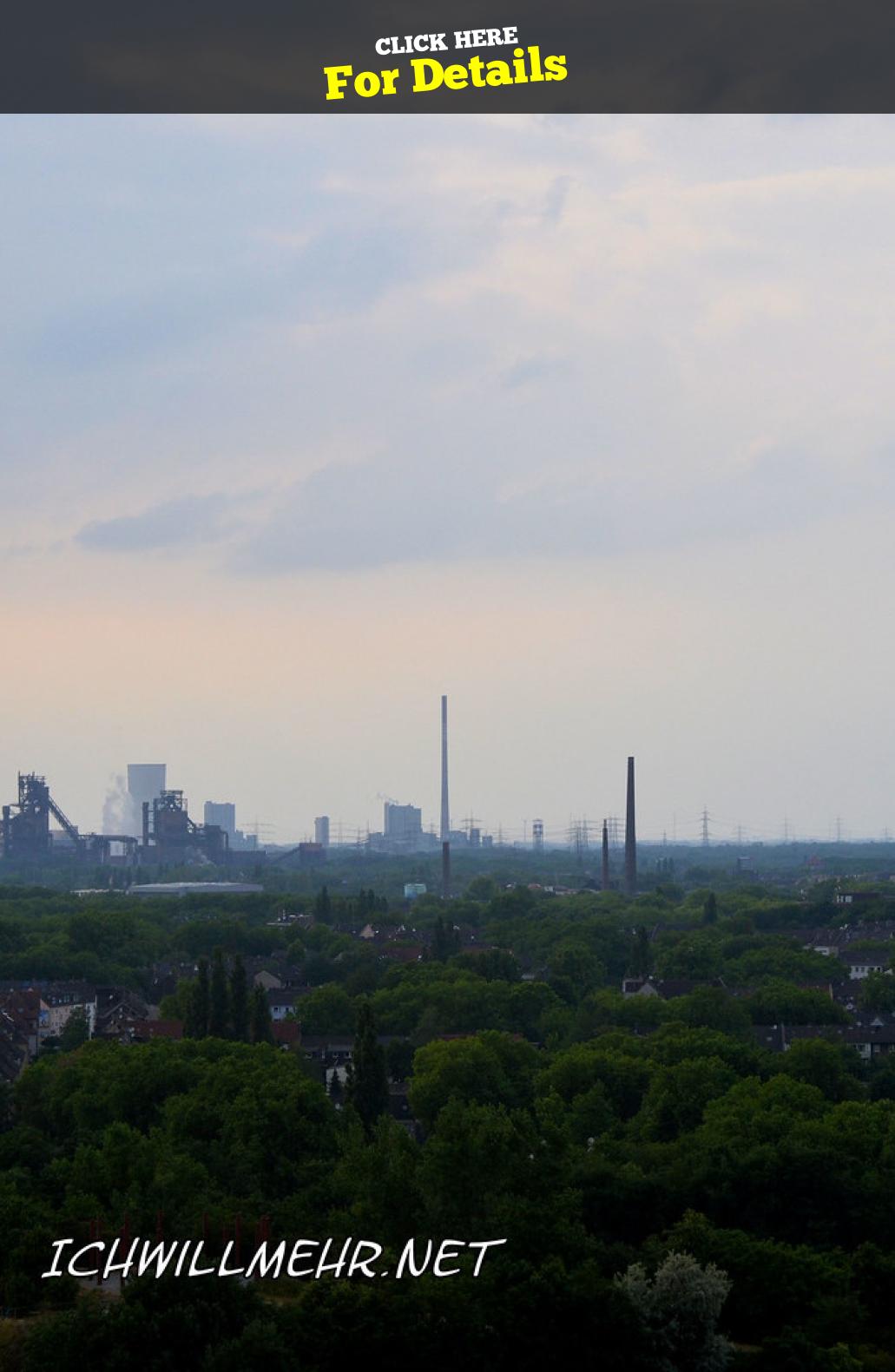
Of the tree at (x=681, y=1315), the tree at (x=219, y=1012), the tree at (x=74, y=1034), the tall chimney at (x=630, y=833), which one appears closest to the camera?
the tree at (x=681, y=1315)

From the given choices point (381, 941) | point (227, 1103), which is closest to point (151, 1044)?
point (227, 1103)

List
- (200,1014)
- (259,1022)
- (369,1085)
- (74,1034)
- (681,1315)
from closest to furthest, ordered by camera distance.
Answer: (681,1315)
(369,1085)
(259,1022)
(200,1014)
(74,1034)

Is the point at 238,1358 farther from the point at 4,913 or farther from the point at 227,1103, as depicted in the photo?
the point at 4,913

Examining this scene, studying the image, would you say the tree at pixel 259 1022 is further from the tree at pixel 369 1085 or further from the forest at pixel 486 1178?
the tree at pixel 369 1085

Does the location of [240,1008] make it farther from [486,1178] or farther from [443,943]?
[443,943]

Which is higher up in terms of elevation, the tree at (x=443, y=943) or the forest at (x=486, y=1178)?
the tree at (x=443, y=943)

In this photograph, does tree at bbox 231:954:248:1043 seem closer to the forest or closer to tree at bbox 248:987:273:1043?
the forest

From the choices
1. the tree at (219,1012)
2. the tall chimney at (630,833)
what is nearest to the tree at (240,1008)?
the tree at (219,1012)

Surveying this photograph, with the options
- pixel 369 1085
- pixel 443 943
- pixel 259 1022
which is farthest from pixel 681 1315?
pixel 443 943

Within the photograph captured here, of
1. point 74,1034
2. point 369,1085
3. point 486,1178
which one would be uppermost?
point 369,1085

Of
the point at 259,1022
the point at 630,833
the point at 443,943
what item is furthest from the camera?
the point at 630,833
